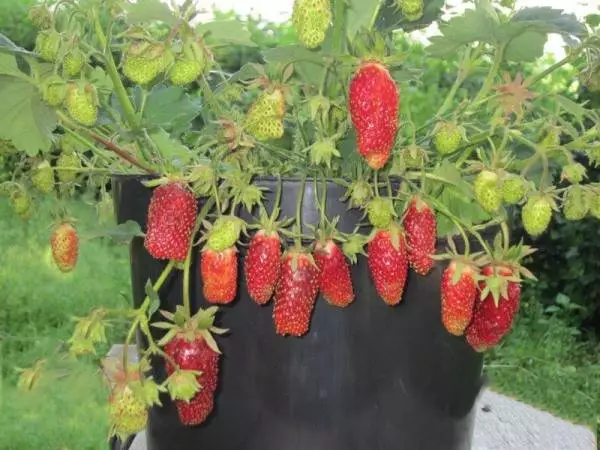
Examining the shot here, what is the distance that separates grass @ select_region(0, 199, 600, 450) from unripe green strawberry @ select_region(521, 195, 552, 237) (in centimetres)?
151

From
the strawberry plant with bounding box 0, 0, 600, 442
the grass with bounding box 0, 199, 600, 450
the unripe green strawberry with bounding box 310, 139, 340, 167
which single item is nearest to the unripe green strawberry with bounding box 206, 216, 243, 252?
the strawberry plant with bounding box 0, 0, 600, 442

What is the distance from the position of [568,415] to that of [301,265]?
7.07 ft

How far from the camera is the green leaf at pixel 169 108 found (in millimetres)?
1084

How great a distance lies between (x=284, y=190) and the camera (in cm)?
96

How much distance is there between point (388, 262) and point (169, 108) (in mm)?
352

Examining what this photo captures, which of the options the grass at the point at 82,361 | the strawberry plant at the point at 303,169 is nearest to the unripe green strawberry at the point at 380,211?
the strawberry plant at the point at 303,169

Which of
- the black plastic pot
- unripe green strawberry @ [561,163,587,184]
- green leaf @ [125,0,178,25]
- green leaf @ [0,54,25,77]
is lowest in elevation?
the black plastic pot

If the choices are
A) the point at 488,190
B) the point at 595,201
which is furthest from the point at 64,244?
the point at 595,201

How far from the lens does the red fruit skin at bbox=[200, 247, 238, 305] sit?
2.99 ft

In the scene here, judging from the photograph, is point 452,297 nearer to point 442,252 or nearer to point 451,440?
point 442,252

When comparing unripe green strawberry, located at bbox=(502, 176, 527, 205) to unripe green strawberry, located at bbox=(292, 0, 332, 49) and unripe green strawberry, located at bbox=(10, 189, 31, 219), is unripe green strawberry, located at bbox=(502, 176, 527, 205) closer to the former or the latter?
unripe green strawberry, located at bbox=(292, 0, 332, 49)

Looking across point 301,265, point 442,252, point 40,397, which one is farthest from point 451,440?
point 40,397

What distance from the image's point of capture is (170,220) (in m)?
0.90

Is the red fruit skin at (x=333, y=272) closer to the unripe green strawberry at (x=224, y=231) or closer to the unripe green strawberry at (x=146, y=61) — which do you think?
the unripe green strawberry at (x=224, y=231)
